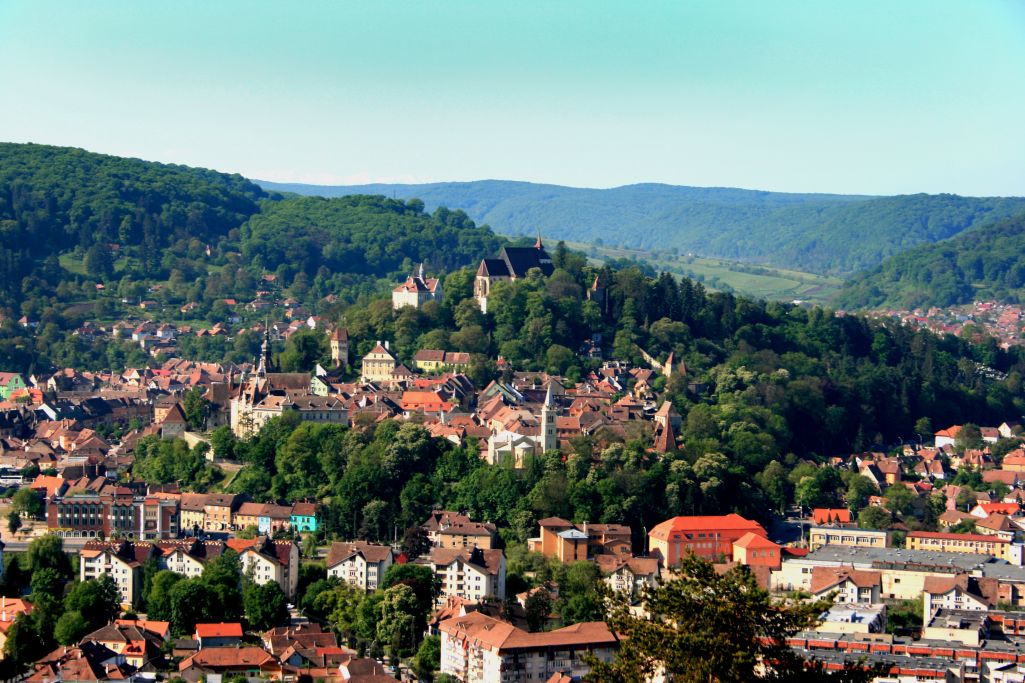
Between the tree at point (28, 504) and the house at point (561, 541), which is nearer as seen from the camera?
the house at point (561, 541)

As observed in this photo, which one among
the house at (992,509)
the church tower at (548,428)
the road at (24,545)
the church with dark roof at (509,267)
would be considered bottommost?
the road at (24,545)

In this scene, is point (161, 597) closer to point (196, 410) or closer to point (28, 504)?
point (28, 504)

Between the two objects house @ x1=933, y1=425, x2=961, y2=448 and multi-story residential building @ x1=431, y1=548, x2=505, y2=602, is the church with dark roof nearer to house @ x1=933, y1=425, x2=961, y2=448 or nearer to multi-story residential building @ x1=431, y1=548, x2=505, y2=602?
house @ x1=933, y1=425, x2=961, y2=448

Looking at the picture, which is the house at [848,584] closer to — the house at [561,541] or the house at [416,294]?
the house at [561,541]

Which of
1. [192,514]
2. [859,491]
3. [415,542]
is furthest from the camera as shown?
[859,491]

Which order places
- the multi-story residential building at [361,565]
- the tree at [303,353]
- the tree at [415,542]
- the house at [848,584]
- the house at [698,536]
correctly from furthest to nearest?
the tree at [303,353], the house at [698,536], the tree at [415,542], the multi-story residential building at [361,565], the house at [848,584]

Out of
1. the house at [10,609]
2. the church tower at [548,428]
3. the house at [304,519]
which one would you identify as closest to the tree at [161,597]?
the house at [10,609]

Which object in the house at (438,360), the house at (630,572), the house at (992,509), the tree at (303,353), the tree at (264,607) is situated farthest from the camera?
the tree at (303,353)

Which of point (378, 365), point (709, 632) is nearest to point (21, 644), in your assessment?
point (378, 365)

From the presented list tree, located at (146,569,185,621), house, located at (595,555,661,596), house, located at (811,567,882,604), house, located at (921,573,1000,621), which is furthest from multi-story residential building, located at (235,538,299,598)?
house, located at (921,573,1000,621)
